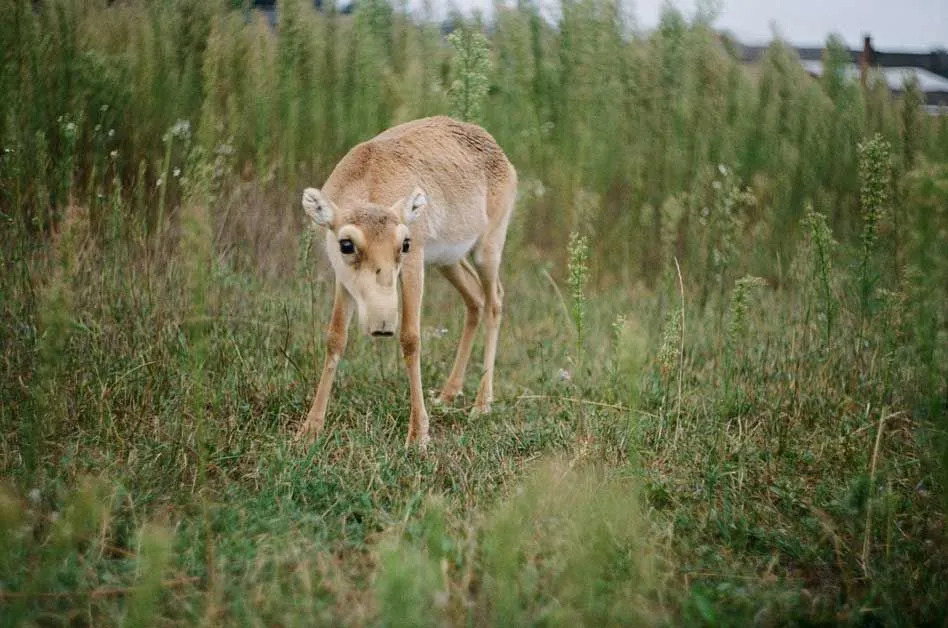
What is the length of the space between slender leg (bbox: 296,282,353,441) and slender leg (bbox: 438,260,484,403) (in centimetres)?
95

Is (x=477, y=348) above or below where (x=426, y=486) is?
below

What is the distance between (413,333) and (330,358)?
504mm

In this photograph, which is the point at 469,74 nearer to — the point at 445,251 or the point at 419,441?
the point at 445,251

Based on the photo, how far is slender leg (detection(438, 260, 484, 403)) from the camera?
550 cm

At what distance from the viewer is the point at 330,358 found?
185 inches

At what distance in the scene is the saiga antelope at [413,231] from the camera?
4199 mm

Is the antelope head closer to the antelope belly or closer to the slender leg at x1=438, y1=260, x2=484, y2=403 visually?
the antelope belly

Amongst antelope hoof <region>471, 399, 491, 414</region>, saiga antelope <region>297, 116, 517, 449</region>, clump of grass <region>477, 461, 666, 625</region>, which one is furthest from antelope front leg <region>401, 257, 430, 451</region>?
clump of grass <region>477, 461, 666, 625</region>

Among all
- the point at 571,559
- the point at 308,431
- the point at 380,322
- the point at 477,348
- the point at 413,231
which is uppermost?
the point at 413,231

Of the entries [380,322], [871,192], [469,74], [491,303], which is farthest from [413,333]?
[871,192]

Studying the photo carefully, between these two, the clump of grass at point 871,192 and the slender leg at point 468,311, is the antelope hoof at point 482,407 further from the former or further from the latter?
the clump of grass at point 871,192

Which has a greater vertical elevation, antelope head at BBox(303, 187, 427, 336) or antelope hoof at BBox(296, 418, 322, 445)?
antelope head at BBox(303, 187, 427, 336)

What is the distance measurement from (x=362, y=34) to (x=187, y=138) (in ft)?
8.73

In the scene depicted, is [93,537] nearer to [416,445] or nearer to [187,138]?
[416,445]
